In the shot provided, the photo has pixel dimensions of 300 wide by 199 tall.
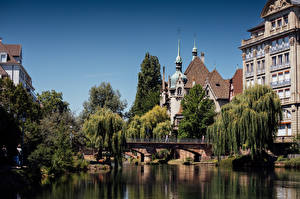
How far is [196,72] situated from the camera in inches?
4690

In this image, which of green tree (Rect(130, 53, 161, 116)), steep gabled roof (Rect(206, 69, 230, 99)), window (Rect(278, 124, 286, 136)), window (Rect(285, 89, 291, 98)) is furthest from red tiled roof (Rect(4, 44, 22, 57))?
window (Rect(278, 124, 286, 136))

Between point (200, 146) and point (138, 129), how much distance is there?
2039 cm

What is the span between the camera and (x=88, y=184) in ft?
151

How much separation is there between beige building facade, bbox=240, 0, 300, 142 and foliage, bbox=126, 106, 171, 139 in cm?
2522

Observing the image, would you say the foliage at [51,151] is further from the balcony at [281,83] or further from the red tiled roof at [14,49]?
the balcony at [281,83]

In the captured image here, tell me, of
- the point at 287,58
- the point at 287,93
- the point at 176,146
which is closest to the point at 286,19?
the point at 287,58

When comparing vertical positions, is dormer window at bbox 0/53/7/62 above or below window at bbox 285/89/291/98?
above

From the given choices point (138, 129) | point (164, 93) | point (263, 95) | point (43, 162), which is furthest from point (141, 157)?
point (43, 162)

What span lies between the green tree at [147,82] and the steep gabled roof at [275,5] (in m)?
44.9

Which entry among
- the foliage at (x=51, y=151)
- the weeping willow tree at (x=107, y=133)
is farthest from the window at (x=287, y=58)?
the foliage at (x=51, y=151)

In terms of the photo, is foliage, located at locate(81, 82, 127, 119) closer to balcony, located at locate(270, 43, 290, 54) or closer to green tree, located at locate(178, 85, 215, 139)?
green tree, located at locate(178, 85, 215, 139)

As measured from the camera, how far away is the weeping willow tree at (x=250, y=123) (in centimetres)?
6519

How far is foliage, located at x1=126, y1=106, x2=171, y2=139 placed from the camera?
340 feet

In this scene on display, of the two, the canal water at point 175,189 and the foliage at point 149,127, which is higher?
the foliage at point 149,127
